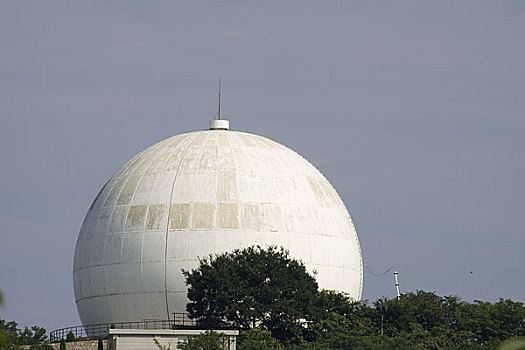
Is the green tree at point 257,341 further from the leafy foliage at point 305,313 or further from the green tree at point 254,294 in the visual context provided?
the green tree at point 254,294

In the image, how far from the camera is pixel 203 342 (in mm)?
34812

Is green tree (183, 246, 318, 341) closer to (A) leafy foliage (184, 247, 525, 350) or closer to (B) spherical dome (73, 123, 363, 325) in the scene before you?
(A) leafy foliage (184, 247, 525, 350)

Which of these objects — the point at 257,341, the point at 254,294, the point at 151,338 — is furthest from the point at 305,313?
the point at 151,338

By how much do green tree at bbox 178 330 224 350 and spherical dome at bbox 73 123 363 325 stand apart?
26.9 feet

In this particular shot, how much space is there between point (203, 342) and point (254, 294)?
575 cm

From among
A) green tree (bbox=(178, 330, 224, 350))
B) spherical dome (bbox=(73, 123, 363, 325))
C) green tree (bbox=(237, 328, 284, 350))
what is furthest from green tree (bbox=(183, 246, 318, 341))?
green tree (bbox=(178, 330, 224, 350))

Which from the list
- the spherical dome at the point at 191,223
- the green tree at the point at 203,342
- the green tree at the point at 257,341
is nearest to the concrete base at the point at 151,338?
the green tree at the point at 257,341

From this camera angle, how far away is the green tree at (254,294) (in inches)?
1565

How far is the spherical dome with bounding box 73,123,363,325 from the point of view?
145 ft

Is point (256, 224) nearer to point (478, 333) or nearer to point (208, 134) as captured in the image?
point (208, 134)

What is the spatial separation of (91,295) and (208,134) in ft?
30.4

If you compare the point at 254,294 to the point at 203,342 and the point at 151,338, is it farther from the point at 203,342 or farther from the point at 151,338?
the point at 203,342

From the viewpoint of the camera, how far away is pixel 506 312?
41.7 metres

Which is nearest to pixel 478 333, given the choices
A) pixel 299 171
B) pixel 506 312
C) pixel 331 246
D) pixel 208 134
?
pixel 506 312
